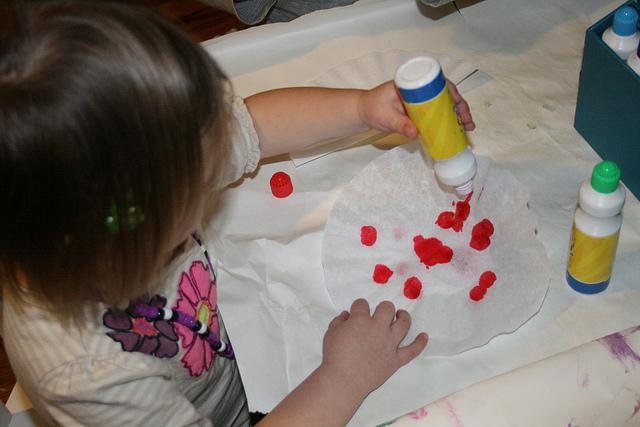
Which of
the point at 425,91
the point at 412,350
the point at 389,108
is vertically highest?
the point at 425,91

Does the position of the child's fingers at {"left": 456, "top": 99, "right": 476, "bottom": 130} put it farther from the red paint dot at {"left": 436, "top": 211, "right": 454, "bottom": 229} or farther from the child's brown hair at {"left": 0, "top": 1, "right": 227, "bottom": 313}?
the child's brown hair at {"left": 0, "top": 1, "right": 227, "bottom": 313}

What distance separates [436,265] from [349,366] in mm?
138

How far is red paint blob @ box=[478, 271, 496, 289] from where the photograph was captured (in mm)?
668

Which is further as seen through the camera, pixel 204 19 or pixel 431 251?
pixel 204 19

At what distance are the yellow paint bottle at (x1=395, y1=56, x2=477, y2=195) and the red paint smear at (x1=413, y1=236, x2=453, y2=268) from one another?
8 centimetres

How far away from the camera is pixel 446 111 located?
0.59 metres

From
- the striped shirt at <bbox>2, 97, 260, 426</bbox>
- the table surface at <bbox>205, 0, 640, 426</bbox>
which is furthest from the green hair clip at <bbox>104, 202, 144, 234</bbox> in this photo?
the table surface at <bbox>205, 0, 640, 426</bbox>

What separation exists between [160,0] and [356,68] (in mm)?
1186

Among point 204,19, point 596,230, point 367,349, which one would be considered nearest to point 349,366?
point 367,349

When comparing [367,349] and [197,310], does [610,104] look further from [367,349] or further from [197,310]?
[197,310]

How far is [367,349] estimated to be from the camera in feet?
2.14

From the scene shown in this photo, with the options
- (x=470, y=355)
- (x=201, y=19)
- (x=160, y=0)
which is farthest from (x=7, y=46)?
(x=160, y=0)

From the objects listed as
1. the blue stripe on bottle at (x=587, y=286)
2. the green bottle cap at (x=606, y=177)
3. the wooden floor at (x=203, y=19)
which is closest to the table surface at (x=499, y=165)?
the blue stripe on bottle at (x=587, y=286)

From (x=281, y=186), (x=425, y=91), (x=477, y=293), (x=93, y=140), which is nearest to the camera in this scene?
(x=93, y=140)
